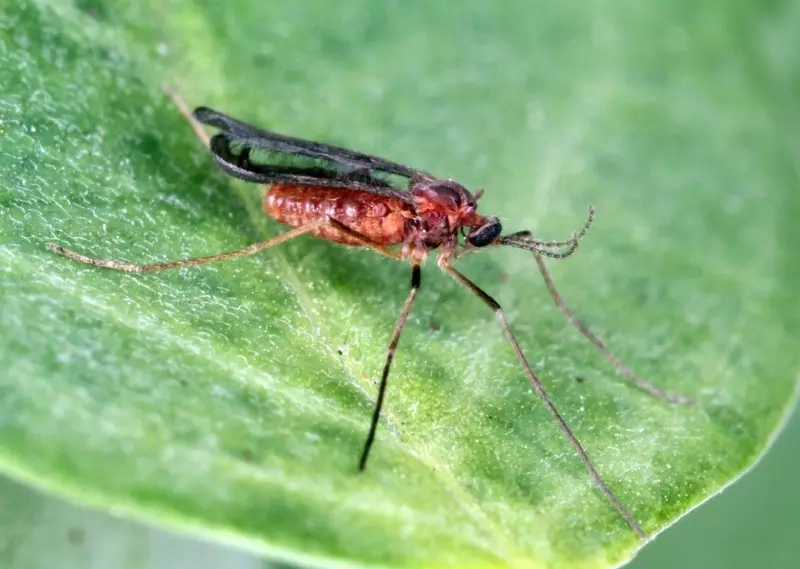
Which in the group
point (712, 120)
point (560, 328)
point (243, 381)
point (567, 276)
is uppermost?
point (712, 120)

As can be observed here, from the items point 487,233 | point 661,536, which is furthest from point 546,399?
point 661,536

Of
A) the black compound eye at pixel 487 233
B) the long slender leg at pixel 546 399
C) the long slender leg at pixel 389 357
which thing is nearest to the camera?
the long slender leg at pixel 389 357

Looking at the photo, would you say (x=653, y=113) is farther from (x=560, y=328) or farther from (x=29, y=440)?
(x=29, y=440)

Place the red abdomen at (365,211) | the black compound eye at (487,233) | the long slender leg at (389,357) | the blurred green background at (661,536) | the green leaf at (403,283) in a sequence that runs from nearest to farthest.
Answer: the green leaf at (403,283), the long slender leg at (389,357), the blurred green background at (661,536), the black compound eye at (487,233), the red abdomen at (365,211)

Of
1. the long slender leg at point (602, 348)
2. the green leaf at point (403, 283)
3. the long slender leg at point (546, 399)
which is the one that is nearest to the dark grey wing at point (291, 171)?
the green leaf at point (403, 283)

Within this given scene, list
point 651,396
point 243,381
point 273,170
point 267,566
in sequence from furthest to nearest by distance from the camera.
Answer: point 273,170, point 651,396, point 267,566, point 243,381

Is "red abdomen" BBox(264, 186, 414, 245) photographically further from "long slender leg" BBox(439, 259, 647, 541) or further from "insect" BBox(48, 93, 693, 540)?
"long slender leg" BBox(439, 259, 647, 541)

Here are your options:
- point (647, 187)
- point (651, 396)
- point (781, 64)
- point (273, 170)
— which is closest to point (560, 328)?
point (651, 396)

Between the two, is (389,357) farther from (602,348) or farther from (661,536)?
(661,536)

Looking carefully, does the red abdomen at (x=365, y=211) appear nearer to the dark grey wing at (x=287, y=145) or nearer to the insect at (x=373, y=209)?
the insect at (x=373, y=209)
